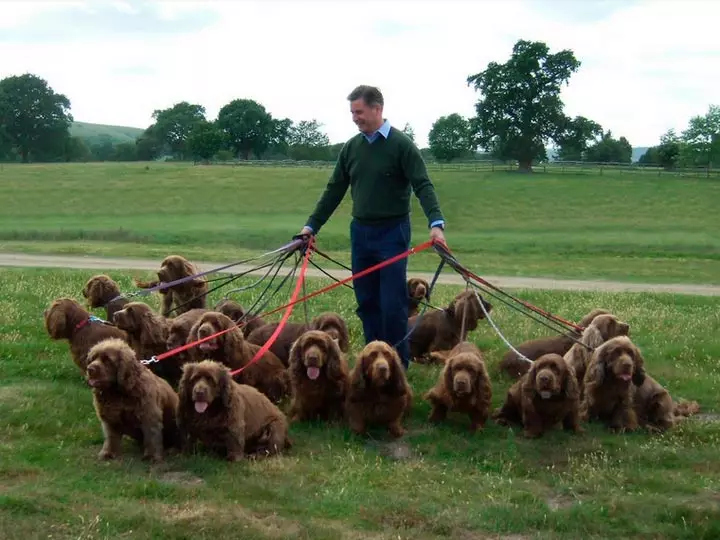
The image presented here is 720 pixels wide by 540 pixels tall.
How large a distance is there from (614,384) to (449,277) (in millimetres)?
13509

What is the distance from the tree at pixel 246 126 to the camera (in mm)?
111875

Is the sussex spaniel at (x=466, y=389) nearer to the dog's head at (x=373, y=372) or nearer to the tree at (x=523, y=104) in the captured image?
the dog's head at (x=373, y=372)

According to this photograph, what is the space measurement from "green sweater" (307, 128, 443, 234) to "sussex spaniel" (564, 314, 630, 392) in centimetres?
213

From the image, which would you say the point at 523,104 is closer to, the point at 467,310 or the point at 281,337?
the point at 467,310

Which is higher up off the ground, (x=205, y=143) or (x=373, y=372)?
(x=205, y=143)

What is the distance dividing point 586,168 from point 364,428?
71.7 metres

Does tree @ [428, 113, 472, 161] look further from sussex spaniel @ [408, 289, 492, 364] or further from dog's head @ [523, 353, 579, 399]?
dog's head @ [523, 353, 579, 399]

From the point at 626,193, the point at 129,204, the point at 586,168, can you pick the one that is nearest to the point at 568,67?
the point at 586,168

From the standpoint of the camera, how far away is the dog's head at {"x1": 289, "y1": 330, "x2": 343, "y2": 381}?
7.58 metres

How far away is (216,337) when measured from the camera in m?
8.14

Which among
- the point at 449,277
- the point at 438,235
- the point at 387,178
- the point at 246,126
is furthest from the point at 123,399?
the point at 246,126

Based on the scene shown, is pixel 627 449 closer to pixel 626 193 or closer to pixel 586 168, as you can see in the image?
pixel 626 193

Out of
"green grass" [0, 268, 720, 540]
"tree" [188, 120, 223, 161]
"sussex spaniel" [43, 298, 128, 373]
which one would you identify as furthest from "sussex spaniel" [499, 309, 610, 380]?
"tree" [188, 120, 223, 161]

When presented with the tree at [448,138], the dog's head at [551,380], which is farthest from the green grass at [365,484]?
the tree at [448,138]
